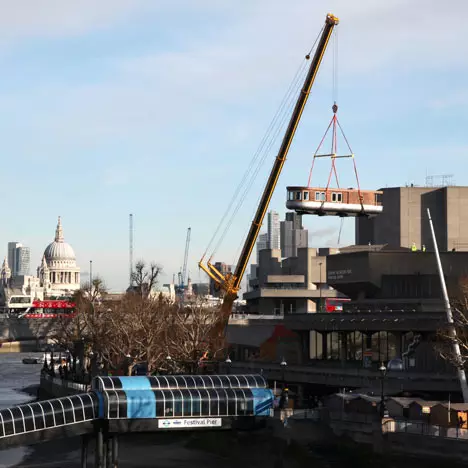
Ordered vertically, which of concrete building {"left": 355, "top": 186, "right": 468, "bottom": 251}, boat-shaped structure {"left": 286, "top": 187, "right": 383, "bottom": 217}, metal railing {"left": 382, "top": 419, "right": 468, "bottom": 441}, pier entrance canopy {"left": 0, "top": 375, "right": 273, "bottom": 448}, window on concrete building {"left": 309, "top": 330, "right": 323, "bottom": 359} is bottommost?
metal railing {"left": 382, "top": 419, "right": 468, "bottom": 441}

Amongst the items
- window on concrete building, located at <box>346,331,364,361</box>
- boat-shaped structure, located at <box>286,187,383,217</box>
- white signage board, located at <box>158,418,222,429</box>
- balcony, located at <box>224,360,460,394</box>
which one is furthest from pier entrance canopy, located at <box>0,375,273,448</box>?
boat-shaped structure, located at <box>286,187,383,217</box>

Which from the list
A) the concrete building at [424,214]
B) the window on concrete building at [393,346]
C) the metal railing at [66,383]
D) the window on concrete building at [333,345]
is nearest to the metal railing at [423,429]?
the window on concrete building at [393,346]

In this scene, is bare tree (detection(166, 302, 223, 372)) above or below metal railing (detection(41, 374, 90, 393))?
above

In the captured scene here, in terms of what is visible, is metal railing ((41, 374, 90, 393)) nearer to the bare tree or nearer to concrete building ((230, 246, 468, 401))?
the bare tree

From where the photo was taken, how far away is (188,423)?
324ft

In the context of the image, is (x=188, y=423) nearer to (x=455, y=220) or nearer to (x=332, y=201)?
(x=332, y=201)

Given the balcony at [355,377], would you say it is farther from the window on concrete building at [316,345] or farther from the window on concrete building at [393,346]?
the window on concrete building at [316,345]

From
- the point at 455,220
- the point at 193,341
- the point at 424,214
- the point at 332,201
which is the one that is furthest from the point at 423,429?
the point at 455,220

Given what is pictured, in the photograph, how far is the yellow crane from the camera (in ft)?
507

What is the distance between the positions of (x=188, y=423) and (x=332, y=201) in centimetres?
3862

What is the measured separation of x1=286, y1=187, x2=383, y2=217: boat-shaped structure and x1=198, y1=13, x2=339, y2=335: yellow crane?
28.7m

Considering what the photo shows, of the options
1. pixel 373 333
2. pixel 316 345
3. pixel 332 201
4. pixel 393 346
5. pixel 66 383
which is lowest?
pixel 66 383

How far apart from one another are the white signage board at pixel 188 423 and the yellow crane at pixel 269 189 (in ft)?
188

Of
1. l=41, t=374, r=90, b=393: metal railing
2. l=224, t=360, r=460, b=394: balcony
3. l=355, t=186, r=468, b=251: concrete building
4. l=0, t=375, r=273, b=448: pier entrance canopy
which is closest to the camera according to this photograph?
l=0, t=375, r=273, b=448: pier entrance canopy
